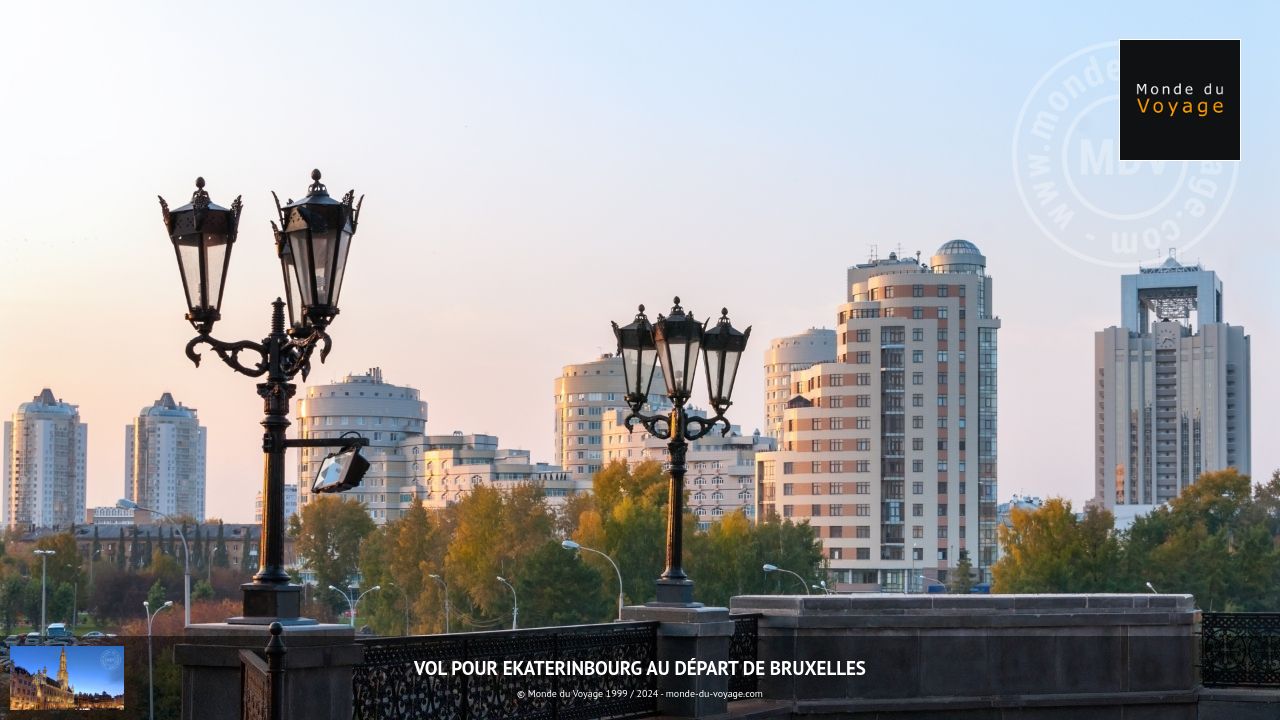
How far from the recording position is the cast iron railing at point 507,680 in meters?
10.6

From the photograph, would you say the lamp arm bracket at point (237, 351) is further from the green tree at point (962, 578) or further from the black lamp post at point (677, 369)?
the green tree at point (962, 578)

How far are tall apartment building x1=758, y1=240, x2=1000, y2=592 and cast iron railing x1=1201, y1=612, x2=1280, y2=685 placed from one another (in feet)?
379

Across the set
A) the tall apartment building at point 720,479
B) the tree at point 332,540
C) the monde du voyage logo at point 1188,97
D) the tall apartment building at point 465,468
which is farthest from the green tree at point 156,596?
the monde du voyage logo at point 1188,97

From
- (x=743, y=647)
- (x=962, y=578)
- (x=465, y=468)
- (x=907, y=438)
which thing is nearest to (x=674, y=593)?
(x=743, y=647)

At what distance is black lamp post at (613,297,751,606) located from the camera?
1430 centimetres

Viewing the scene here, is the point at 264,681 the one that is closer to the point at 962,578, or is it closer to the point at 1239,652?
the point at 1239,652

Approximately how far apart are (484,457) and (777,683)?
18088cm

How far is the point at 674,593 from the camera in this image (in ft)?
46.2

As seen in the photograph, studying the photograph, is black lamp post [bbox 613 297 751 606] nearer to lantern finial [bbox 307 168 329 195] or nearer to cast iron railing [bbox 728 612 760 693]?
cast iron railing [bbox 728 612 760 693]

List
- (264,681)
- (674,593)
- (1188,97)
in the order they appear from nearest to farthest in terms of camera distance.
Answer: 1. (264,681)
2. (674,593)
3. (1188,97)

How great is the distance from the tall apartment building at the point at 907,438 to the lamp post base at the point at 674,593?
4635 inches

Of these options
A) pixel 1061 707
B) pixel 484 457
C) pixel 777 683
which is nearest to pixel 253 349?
pixel 777 683

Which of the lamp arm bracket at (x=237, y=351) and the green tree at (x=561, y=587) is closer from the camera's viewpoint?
the lamp arm bracket at (x=237, y=351)

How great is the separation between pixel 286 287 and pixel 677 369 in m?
5.24
